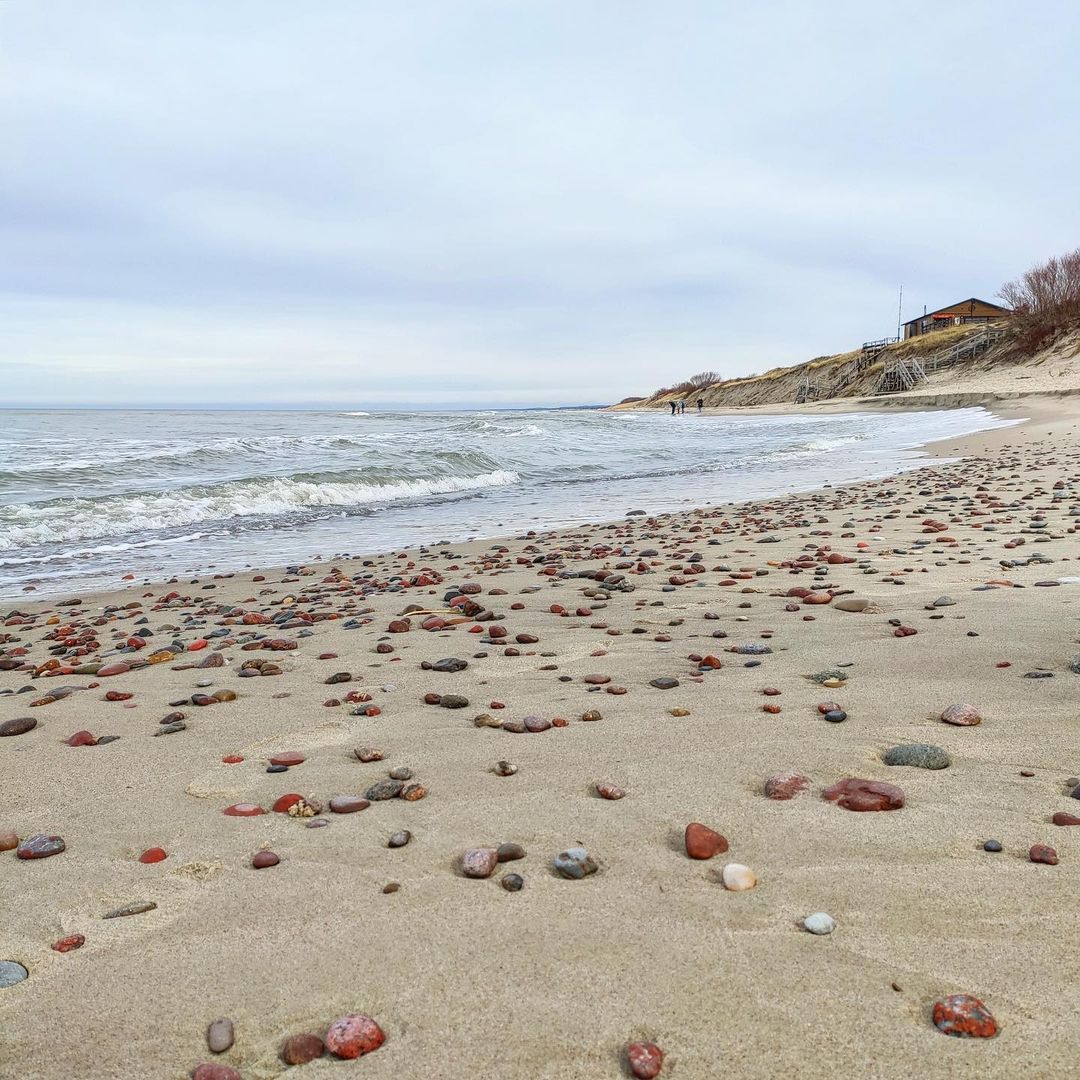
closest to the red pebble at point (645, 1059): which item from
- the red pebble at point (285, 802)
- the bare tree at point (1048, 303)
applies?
the red pebble at point (285, 802)

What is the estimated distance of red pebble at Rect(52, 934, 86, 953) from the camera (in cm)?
189

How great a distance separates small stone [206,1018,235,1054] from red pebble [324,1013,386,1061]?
0.19 m

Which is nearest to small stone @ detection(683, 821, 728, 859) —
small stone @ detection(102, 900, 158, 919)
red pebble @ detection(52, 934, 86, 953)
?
small stone @ detection(102, 900, 158, 919)

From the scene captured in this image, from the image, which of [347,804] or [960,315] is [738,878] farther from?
[960,315]

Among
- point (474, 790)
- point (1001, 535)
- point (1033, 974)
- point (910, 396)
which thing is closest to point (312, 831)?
point (474, 790)

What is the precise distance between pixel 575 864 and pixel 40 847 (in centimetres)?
161

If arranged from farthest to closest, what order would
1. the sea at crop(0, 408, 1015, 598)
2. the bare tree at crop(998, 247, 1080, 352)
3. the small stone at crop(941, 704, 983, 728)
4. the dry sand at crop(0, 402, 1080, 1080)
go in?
the bare tree at crop(998, 247, 1080, 352)
the sea at crop(0, 408, 1015, 598)
the small stone at crop(941, 704, 983, 728)
the dry sand at crop(0, 402, 1080, 1080)

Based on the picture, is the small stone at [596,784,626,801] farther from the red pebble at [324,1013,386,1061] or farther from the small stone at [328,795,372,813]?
the red pebble at [324,1013,386,1061]

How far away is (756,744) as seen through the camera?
2.93 meters

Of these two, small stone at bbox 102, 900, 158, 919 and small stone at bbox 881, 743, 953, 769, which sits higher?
small stone at bbox 881, 743, 953, 769

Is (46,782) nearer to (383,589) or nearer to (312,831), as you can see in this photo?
(312,831)

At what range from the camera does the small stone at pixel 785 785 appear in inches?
98.8

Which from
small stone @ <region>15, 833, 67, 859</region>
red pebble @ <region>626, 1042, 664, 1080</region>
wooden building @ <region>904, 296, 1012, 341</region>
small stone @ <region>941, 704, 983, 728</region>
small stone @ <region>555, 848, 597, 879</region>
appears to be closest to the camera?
red pebble @ <region>626, 1042, 664, 1080</region>

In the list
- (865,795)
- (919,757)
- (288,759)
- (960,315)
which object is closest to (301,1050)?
(288,759)
